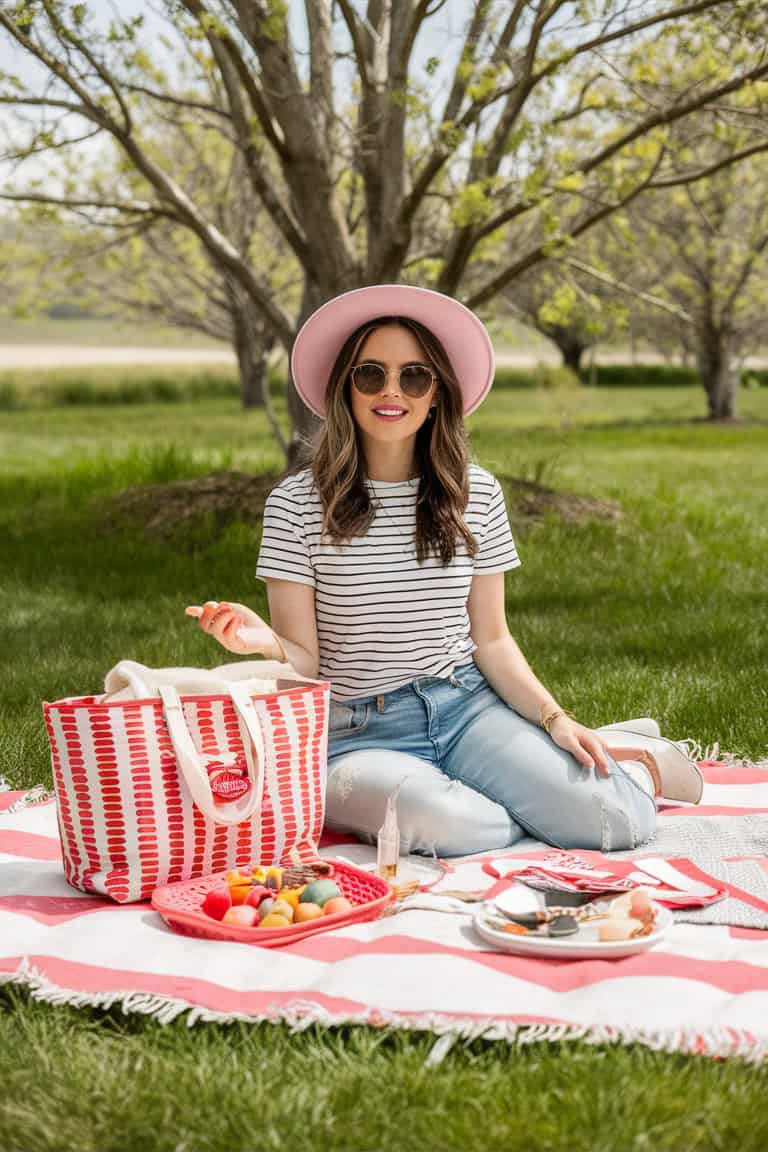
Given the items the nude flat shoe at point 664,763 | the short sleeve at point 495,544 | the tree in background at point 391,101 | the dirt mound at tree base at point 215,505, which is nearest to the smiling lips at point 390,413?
the short sleeve at point 495,544

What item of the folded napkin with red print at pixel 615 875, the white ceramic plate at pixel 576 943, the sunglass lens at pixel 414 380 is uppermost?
the sunglass lens at pixel 414 380

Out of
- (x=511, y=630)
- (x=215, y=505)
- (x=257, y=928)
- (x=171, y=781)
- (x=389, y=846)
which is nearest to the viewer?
(x=257, y=928)

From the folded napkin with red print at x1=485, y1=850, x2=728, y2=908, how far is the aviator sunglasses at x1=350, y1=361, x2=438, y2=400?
1.10 meters

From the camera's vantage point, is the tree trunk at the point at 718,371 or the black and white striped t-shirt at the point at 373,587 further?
the tree trunk at the point at 718,371

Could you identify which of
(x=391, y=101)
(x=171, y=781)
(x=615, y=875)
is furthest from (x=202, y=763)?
(x=391, y=101)

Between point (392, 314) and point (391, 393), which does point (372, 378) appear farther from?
A: point (392, 314)

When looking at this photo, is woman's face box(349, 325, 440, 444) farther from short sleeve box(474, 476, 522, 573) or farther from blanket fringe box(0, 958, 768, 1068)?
blanket fringe box(0, 958, 768, 1068)

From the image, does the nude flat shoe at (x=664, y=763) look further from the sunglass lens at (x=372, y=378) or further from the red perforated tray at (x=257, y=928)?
the sunglass lens at (x=372, y=378)

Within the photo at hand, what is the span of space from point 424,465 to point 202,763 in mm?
986

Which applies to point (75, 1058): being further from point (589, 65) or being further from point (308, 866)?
point (589, 65)

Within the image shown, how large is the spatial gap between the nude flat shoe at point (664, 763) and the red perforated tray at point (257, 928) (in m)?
0.92

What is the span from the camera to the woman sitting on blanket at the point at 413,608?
3.12 metres

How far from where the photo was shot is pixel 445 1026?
216 centimetres

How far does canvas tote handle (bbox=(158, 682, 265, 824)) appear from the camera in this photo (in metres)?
2.73
